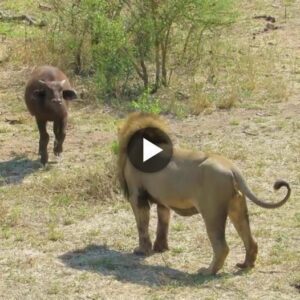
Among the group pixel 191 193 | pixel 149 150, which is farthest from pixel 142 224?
pixel 191 193

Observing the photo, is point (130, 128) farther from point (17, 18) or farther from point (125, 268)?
point (17, 18)

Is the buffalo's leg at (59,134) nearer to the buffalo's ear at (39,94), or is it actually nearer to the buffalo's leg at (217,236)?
the buffalo's ear at (39,94)

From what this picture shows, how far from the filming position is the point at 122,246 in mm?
7922

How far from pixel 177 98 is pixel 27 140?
2.83 meters

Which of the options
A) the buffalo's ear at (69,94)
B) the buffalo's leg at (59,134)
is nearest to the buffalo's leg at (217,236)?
the buffalo's leg at (59,134)

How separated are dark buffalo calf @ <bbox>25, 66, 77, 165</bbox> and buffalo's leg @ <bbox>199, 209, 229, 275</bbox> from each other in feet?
13.5

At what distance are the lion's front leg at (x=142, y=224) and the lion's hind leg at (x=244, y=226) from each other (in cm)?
80

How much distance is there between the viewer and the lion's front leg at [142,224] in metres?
7.57

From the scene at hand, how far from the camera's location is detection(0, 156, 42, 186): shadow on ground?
10.1m

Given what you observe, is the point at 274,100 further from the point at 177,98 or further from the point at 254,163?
the point at 254,163

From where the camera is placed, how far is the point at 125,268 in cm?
738

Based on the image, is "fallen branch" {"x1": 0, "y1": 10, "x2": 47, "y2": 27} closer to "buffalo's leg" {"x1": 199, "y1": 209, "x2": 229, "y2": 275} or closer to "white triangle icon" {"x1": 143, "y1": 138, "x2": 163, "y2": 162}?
"white triangle icon" {"x1": 143, "y1": 138, "x2": 163, "y2": 162}

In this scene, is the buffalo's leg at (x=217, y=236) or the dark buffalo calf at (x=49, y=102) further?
the dark buffalo calf at (x=49, y=102)
